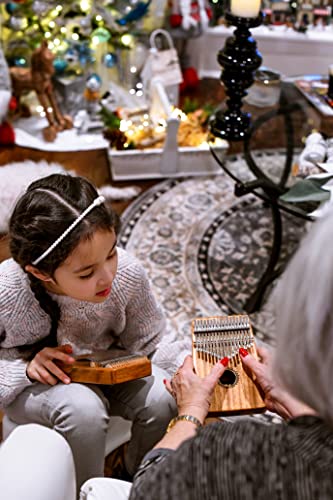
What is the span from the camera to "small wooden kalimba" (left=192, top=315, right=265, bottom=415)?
1268mm

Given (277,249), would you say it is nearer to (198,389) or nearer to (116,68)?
(198,389)

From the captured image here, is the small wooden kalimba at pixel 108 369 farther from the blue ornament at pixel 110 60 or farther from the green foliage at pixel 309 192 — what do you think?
the blue ornament at pixel 110 60

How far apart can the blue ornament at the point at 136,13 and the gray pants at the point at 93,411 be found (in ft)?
8.22

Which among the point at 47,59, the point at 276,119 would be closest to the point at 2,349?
the point at 276,119

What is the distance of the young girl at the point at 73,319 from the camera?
1293 mm

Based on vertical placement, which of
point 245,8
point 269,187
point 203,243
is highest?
point 245,8

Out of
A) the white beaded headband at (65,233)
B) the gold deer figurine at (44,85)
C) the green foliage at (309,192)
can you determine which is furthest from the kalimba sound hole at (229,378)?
the gold deer figurine at (44,85)

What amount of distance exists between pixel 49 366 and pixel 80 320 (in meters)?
0.14

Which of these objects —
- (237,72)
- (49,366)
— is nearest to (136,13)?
(237,72)

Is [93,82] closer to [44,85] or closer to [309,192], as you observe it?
[44,85]

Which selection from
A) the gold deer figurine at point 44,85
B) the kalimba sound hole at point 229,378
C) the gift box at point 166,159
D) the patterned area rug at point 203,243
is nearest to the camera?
the kalimba sound hole at point 229,378

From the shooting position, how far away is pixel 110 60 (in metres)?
3.63

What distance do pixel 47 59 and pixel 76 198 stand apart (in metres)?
2.11

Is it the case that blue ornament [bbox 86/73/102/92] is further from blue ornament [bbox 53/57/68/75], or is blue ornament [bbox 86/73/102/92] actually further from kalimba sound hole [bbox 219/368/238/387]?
kalimba sound hole [bbox 219/368/238/387]
